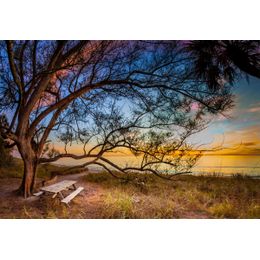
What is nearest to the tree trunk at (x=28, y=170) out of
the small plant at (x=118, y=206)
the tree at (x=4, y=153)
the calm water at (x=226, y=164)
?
the tree at (x=4, y=153)

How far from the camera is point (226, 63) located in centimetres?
340

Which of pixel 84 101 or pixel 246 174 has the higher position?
pixel 84 101

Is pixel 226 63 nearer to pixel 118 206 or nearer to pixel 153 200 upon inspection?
pixel 153 200

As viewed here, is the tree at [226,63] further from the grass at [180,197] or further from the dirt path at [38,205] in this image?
the dirt path at [38,205]

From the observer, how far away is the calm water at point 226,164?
341 cm

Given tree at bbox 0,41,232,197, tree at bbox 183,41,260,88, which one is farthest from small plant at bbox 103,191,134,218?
tree at bbox 183,41,260,88

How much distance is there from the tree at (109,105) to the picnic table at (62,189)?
0.15m

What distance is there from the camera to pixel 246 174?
341 centimetres

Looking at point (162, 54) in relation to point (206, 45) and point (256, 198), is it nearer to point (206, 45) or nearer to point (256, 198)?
point (206, 45)

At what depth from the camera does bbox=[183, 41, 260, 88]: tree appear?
3363 millimetres

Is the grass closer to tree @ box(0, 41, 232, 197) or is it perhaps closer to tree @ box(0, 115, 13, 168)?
tree @ box(0, 41, 232, 197)
